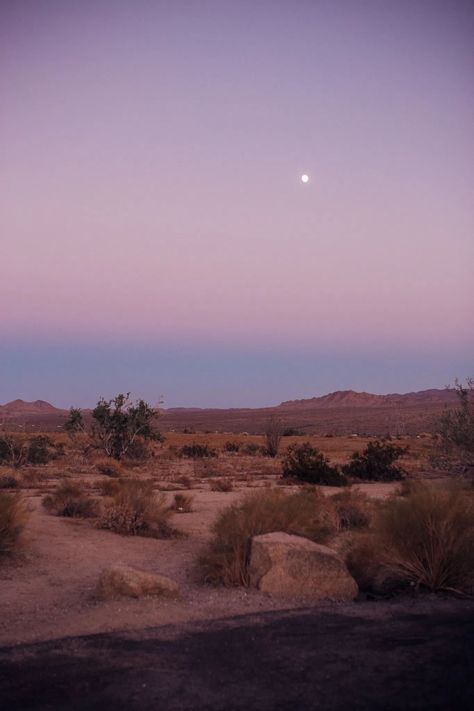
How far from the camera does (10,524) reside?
1337 centimetres

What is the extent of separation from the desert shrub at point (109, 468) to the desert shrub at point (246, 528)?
20.0 m

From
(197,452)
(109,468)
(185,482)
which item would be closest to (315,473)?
(185,482)

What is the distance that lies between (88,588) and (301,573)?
346 cm

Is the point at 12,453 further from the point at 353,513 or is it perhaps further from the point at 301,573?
the point at 301,573

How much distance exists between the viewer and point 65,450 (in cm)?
4788

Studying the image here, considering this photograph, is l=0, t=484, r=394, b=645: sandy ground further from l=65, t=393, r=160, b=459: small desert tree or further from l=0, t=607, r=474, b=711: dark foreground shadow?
l=65, t=393, r=160, b=459: small desert tree

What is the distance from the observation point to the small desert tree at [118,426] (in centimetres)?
4078

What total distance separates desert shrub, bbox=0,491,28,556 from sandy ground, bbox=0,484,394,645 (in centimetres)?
35

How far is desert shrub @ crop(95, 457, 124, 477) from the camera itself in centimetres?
Answer: 3312

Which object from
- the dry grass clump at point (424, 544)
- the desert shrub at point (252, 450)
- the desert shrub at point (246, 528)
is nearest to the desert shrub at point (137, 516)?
the desert shrub at point (246, 528)

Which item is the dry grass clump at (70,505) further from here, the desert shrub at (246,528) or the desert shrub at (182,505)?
the desert shrub at (246,528)

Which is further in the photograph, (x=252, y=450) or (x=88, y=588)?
(x=252, y=450)

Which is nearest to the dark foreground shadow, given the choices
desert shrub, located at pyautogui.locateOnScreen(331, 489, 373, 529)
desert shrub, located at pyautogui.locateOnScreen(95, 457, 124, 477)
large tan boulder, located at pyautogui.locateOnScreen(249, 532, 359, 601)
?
large tan boulder, located at pyautogui.locateOnScreen(249, 532, 359, 601)

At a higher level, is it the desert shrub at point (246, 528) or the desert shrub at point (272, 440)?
the desert shrub at point (272, 440)
